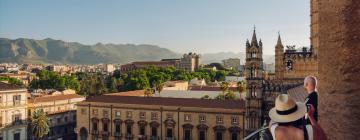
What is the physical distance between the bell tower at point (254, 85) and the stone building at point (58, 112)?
3507 centimetres

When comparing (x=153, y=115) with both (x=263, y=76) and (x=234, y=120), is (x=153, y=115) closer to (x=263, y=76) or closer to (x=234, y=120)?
(x=234, y=120)

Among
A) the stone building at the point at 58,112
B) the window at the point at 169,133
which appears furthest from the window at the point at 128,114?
the stone building at the point at 58,112

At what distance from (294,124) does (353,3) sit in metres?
3.09

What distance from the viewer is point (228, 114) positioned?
43.7m

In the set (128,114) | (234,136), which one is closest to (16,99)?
(128,114)

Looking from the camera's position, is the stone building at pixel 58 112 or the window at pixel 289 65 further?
the stone building at pixel 58 112

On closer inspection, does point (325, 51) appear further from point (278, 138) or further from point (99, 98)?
point (99, 98)

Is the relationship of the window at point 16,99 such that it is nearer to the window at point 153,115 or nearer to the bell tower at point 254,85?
the window at point 153,115

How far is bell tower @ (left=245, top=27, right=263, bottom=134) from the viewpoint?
4088 centimetres

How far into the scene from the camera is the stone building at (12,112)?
50.5 meters

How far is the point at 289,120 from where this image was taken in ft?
14.9

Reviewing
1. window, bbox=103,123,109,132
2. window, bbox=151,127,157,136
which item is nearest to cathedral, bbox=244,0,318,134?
window, bbox=151,127,157,136

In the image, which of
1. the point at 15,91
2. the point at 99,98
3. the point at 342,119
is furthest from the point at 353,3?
the point at 15,91

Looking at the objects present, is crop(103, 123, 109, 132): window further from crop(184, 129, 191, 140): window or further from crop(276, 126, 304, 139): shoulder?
crop(276, 126, 304, 139): shoulder
